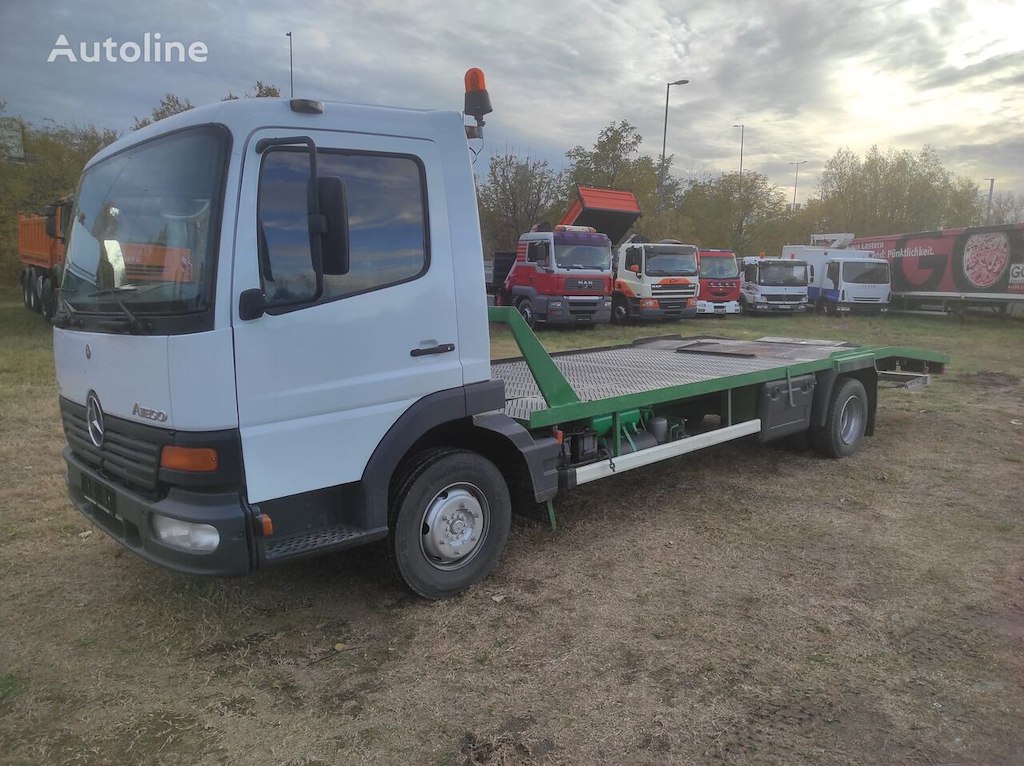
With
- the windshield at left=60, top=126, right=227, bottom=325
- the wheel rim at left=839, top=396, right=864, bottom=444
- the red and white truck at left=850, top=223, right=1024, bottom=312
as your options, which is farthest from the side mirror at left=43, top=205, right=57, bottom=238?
the red and white truck at left=850, top=223, right=1024, bottom=312

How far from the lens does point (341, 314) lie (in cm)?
320

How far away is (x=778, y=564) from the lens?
4.37 metres

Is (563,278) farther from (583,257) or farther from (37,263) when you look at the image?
(37,263)

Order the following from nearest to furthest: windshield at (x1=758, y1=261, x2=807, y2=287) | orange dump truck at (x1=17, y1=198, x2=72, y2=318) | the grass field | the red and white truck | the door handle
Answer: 1. the grass field
2. the door handle
3. orange dump truck at (x1=17, y1=198, x2=72, y2=318)
4. the red and white truck
5. windshield at (x1=758, y1=261, x2=807, y2=287)

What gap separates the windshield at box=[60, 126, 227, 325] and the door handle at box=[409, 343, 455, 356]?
0.99m

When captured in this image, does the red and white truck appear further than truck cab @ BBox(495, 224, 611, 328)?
Yes

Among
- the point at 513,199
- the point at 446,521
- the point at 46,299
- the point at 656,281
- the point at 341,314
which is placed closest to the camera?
the point at 341,314

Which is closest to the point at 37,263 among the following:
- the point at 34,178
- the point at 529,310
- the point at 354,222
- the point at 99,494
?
the point at 34,178

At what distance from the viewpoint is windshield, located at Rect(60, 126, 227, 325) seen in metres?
2.89

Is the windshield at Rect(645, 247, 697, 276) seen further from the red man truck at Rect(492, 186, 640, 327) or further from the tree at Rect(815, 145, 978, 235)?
the tree at Rect(815, 145, 978, 235)

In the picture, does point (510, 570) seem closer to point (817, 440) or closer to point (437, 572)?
point (437, 572)

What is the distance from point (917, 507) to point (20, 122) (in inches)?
1103

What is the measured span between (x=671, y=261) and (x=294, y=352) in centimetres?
1781

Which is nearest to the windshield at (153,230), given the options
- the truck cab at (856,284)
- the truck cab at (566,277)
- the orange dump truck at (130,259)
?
the orange dump truck at (130,259)
